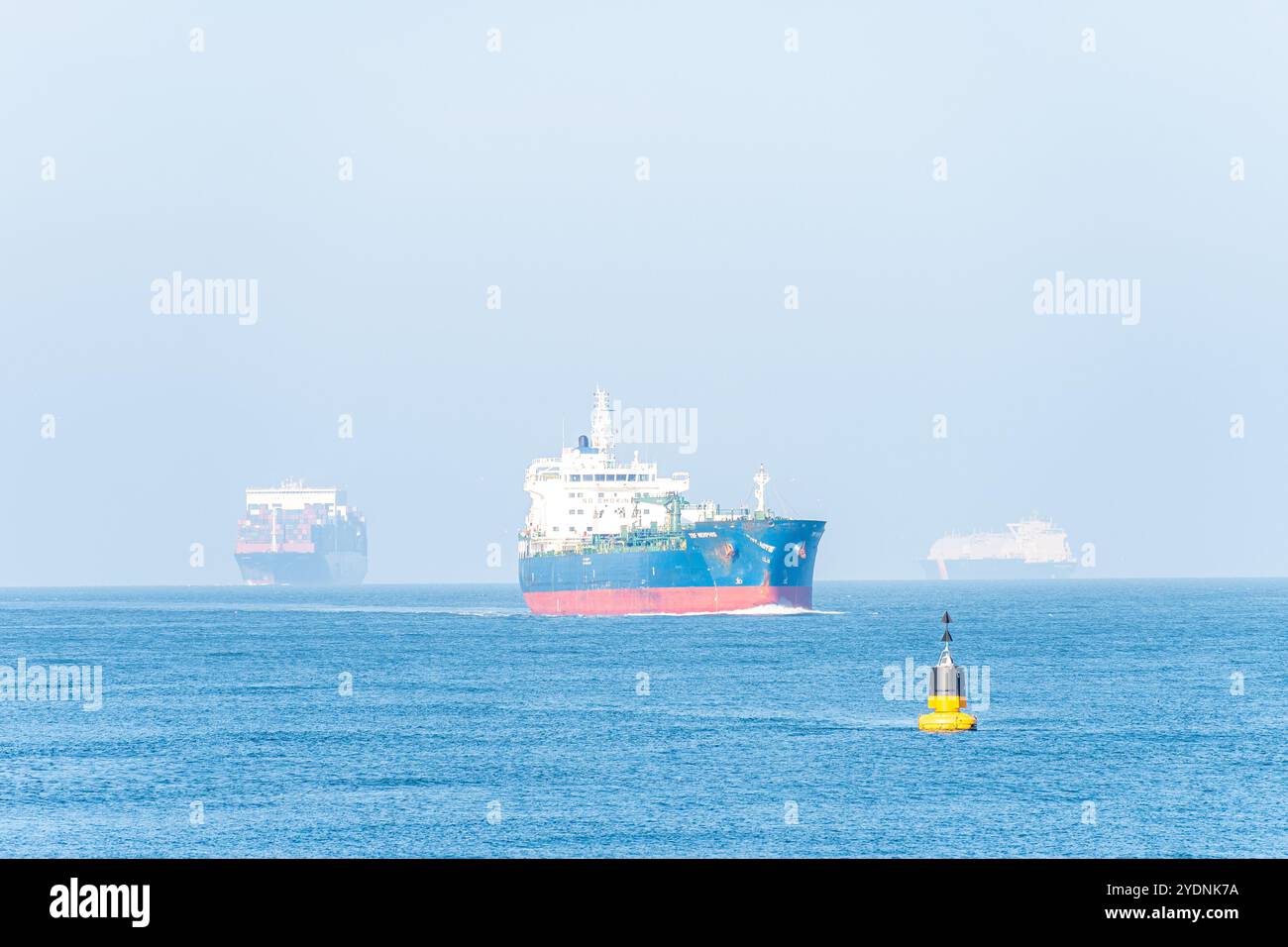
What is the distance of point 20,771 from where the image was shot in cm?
4409

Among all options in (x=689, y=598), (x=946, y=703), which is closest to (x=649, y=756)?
(x=946, y=703)

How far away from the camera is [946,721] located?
157 ft

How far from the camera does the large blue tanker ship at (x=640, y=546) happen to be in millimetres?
107750

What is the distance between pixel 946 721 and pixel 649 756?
8.94 meters

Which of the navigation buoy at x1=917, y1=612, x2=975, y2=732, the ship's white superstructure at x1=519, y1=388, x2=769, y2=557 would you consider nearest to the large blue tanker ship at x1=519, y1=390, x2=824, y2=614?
the ship's white superstructure at x1=519, y1=388, x2=769, y2=557

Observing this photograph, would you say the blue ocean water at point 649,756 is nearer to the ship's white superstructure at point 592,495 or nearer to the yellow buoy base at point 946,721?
the yellow buoy base at point 946,721

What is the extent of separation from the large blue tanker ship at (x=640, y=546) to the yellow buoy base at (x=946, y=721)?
182 feet

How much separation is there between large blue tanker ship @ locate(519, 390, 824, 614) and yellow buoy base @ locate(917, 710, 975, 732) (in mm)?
55387

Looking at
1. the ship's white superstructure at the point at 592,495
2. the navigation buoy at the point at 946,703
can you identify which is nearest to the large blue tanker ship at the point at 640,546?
the ship's white superstructure at the point at 592,495

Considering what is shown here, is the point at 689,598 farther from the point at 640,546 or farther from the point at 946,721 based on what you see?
the point at 946,721
